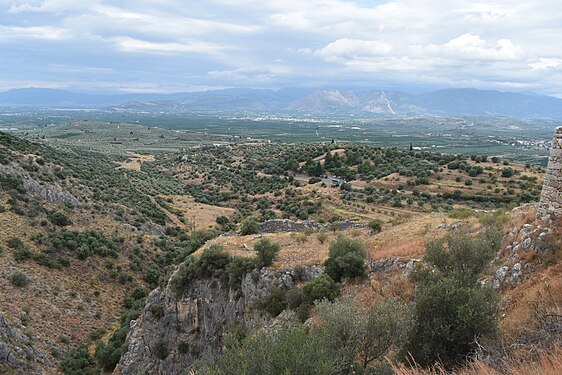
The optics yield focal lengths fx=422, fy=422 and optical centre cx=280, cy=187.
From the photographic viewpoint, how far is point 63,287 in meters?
31.1

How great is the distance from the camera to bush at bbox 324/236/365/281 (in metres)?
17.9

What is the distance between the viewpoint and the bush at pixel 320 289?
55.6 ft

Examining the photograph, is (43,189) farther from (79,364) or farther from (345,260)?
(345,260)

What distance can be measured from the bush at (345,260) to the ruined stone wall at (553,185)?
7.19 metres

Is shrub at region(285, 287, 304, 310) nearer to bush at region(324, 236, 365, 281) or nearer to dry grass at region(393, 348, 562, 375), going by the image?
bush at region(324, 236, 365, 281)

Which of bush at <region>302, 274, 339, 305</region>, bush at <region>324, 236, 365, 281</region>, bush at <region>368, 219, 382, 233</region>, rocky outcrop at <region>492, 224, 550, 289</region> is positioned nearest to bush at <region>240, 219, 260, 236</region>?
bush at <region>368, 219, 382, 233</region>

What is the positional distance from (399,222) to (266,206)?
30.6m

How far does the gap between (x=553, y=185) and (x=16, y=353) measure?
1020 inches

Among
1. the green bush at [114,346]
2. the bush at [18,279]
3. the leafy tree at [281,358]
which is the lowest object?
the green bush at [114,346]

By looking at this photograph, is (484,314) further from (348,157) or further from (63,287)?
(348,157)

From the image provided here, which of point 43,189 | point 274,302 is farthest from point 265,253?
point 43,189

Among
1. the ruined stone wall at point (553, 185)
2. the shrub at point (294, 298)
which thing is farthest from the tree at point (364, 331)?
the shrub at point (294, 298)

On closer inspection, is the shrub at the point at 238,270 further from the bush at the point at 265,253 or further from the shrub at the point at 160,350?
the shrub at the point at 160,350

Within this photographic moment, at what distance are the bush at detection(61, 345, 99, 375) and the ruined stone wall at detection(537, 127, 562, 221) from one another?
23809 millimetres
